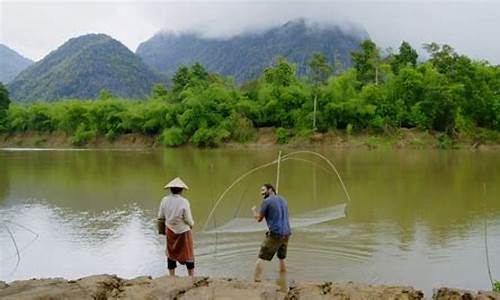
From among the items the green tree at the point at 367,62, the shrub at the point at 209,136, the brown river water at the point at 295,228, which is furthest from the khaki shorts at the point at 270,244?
the green tree at the point at 367,62

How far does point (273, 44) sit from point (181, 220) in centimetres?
17552

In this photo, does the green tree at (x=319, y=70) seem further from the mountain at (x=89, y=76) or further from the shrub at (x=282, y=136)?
the mountain at (x=89, y=76)

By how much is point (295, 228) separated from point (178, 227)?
4.63m

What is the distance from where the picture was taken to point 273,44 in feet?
589

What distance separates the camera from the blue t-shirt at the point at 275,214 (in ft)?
26.5

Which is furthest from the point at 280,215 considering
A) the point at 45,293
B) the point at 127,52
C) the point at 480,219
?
the point at 127,52

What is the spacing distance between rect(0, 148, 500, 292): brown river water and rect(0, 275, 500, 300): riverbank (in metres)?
2.12

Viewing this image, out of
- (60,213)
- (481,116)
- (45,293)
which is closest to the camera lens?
(45,293)

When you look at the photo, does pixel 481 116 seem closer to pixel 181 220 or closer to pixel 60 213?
pixel 60 213

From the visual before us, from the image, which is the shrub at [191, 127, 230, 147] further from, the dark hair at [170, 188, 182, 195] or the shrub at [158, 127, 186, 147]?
the dark hair at [170, 188, 182, 195]

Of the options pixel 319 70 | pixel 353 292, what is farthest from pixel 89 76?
pixel 353 292

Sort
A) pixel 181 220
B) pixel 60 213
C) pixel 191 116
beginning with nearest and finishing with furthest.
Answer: pixel 181 220
pixel 60 213
pixel 191 116

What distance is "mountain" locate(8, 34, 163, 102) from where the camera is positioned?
12006 centimetres

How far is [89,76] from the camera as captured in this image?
127 m
